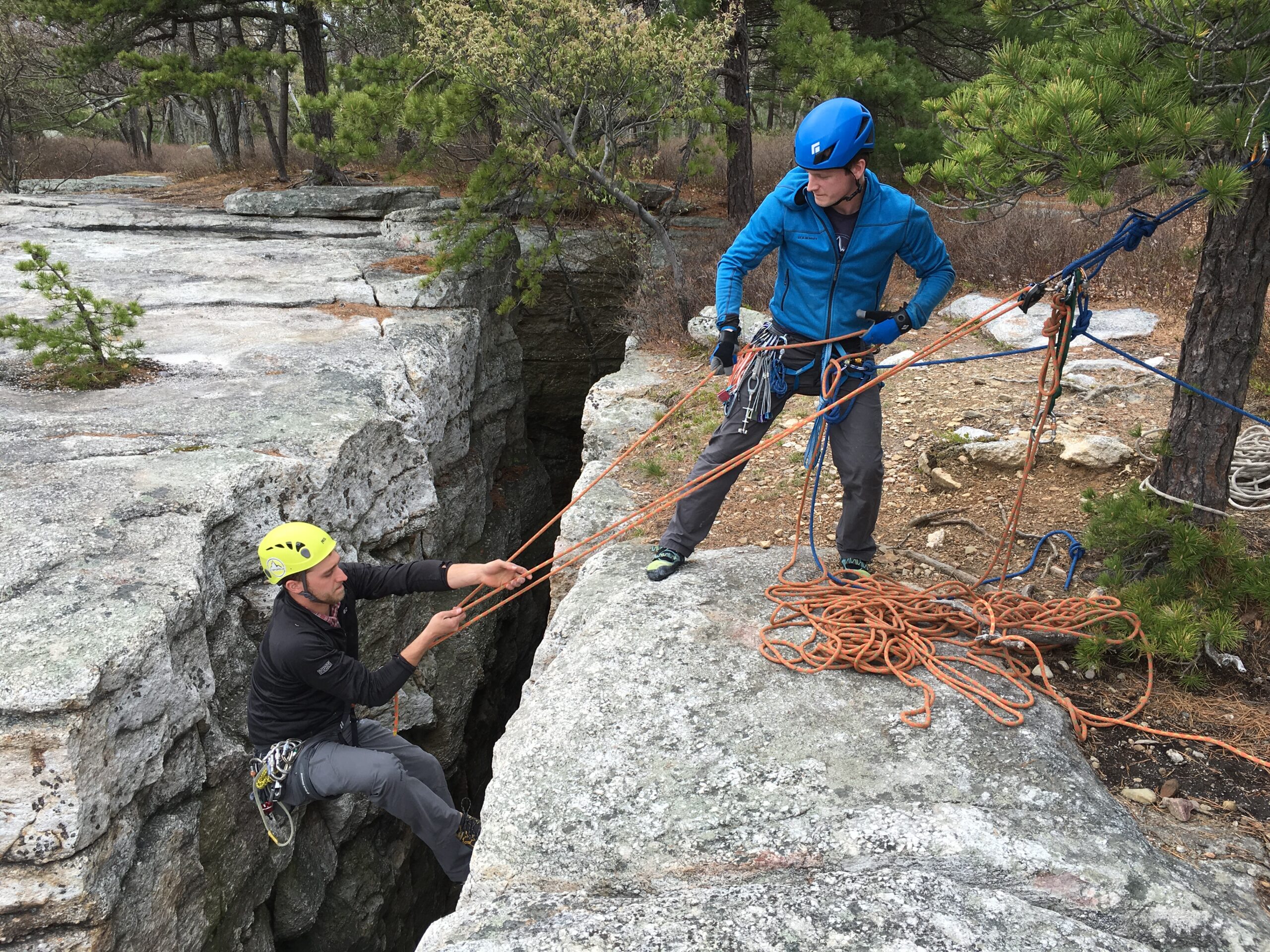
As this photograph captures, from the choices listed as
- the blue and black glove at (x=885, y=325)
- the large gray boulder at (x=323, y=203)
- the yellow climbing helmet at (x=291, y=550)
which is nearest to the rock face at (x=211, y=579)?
the yellow climbing helmet at (x=291, y=550)

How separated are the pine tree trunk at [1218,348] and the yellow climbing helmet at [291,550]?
12.3 ft

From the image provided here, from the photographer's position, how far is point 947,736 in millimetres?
3143

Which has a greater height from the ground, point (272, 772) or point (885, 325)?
point (885, 325)

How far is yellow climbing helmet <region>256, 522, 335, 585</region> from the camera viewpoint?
375cm

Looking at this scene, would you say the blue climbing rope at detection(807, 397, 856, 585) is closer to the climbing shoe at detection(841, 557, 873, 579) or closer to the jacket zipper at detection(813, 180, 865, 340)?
the climbing shoe at detection(841, 557, 873, 579)

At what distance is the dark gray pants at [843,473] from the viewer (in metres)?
3.93

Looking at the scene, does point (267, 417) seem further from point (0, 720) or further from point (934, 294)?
point (934, 294)

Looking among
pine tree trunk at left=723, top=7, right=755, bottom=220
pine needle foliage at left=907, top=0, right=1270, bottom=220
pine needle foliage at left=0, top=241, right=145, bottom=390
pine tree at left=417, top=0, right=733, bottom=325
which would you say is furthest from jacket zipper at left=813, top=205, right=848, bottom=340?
pine tree trunk at left=723, top=7, right=755, bottom=220

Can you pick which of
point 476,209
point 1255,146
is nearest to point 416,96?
point 476,209

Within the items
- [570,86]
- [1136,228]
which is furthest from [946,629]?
[570,86]

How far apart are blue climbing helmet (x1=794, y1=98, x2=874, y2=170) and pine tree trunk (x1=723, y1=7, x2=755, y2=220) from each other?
239 inches

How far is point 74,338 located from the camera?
635 centimetres

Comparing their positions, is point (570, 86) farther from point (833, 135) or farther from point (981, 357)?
point (981, 357)

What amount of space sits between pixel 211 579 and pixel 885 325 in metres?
3.64
